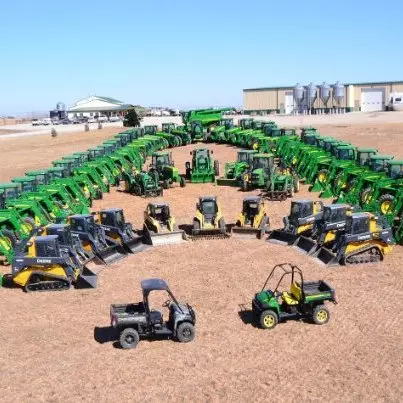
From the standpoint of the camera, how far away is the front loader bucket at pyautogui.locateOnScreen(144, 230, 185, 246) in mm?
22203

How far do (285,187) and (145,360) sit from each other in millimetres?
17707

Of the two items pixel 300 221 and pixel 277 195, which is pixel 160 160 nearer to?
pixel 277 195

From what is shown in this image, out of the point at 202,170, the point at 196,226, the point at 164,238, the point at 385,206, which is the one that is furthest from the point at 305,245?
the point at 202,170

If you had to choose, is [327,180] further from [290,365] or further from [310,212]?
[290,365]

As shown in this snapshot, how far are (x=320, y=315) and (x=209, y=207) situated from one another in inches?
366

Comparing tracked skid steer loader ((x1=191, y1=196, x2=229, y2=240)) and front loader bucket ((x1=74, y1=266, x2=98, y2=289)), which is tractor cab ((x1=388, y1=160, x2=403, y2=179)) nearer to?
tracked skid steer loader ((x1=191, y1=196, x2=229, y2=240))

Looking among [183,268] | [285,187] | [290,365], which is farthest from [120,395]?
[285,187]

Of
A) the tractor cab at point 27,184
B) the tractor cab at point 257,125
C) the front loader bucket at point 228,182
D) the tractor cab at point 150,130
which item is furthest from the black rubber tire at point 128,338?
the tractor cab at point 150,130

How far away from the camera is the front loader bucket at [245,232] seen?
74.6 feet

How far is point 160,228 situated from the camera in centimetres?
2275

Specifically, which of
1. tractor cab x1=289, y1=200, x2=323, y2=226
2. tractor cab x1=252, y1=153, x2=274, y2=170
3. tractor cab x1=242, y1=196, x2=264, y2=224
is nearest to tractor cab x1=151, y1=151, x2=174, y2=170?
tractor cab x1=252, y1=153, x2=274, y2=170

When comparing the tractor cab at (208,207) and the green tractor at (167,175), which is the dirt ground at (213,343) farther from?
the green tractor at (167,175)

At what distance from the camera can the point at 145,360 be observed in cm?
1336

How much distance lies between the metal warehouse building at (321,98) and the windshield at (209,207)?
244ft
